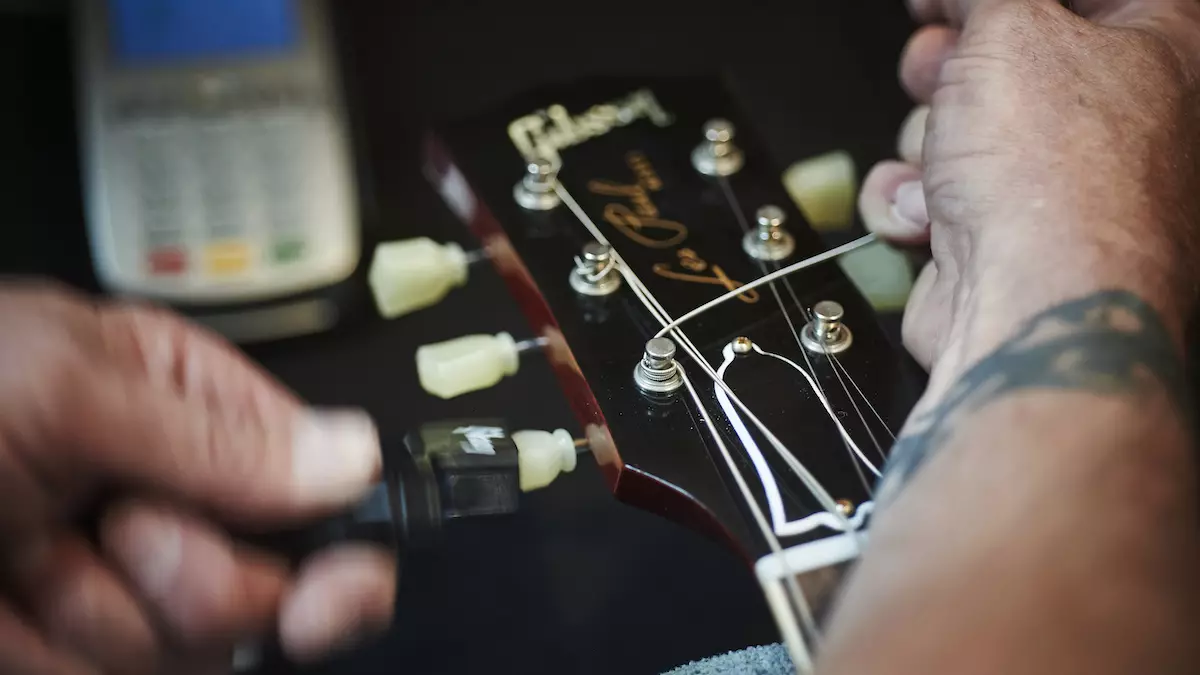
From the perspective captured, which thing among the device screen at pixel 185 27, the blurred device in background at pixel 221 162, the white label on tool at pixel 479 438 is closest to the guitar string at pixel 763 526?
the white label on tool at pixel 479 438

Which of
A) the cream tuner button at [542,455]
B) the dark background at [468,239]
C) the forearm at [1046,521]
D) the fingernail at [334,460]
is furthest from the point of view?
the dark background at [468,239]

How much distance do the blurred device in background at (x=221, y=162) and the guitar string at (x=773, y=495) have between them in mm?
334

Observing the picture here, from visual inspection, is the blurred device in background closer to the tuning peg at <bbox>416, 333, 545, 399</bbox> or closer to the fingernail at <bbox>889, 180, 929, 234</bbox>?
the tuning peg at <bbox>416, 333, 545, 399</bbox>

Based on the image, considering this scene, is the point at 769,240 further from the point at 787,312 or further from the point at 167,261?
the point at 167,261

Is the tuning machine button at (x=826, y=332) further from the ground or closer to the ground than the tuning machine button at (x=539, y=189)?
closer to the ground

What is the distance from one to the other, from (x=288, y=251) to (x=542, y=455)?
298 millimetres

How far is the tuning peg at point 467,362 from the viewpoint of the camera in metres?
0.60

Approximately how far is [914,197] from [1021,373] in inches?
8.6

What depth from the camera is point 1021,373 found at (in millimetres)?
417

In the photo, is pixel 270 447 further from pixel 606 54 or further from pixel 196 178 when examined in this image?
pixel 606 54

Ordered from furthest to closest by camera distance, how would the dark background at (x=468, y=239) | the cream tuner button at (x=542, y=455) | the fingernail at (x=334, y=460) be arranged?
the dark background at (x=468, y=239)
the cream tuner button at (x=542, y=455)
the fingernail at (x=334, y=460)

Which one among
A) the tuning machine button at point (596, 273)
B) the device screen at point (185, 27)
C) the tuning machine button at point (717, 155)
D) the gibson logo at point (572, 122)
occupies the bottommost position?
the tuning machine button at point (596, 273)

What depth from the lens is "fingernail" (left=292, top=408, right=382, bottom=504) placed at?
443 mm

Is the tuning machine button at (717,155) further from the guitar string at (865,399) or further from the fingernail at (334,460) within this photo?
the fingernail at (334,460)
